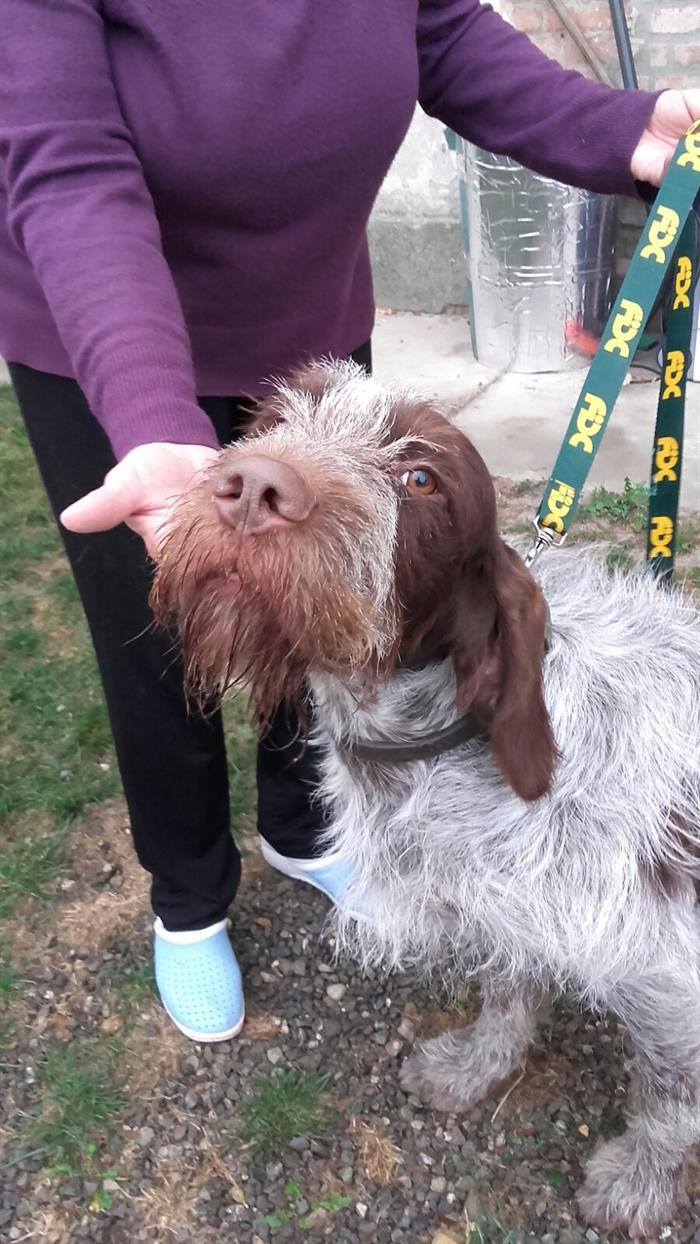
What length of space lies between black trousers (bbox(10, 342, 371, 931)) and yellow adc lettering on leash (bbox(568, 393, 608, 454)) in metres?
0.63

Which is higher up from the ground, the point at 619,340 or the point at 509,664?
the point at 619,340

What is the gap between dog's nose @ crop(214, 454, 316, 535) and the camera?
1234 millimetres

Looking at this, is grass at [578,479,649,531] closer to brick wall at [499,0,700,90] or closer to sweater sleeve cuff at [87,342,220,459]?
brick wall at [499,0,700,90]

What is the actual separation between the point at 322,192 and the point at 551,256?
382cm

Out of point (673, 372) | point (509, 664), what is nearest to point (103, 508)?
point (509, 664)

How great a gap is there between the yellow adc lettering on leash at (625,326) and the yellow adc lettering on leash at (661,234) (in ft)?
0.30

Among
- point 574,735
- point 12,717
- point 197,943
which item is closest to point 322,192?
point 574,735

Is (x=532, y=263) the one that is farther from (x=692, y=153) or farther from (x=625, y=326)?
(x=625, y=326)

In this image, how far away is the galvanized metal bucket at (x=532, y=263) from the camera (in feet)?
17.0

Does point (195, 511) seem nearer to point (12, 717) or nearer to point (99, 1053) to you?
point (99, 1053)

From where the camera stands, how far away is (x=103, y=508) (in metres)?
1.33

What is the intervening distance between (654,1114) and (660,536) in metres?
1.21

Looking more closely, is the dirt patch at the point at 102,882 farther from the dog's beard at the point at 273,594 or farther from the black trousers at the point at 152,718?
the dog's beard at the point at 273,594

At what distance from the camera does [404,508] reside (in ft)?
5.05
